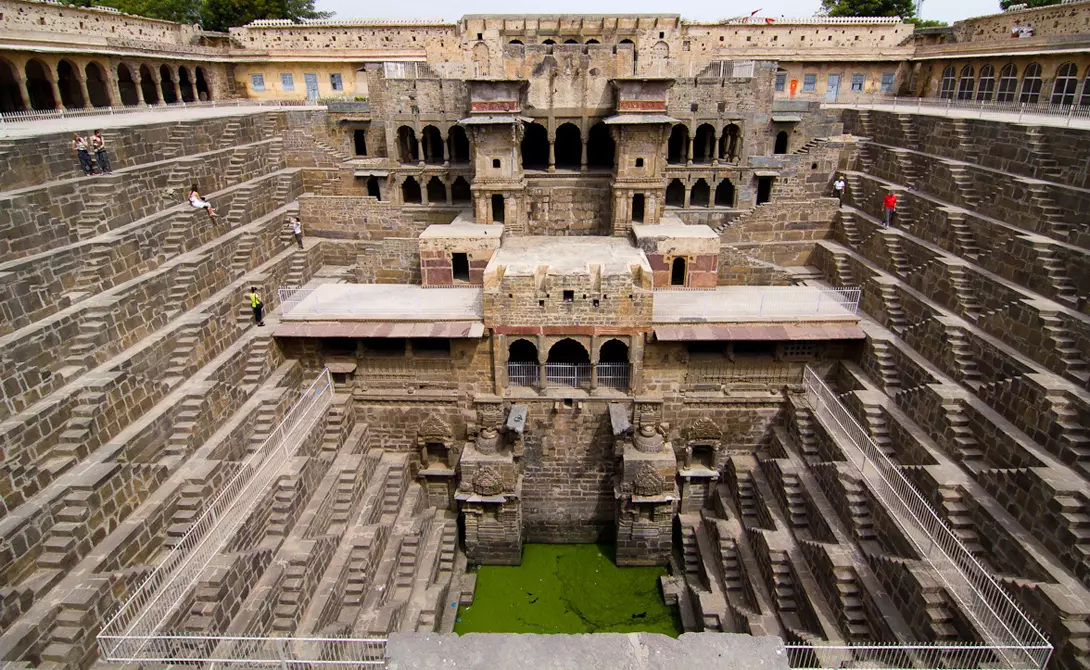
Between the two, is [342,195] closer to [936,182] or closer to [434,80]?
[434,80]

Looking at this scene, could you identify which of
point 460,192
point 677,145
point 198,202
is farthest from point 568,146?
point 198,202

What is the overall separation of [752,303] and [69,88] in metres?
40.9

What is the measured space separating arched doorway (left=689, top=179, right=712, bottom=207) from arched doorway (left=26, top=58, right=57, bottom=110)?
111ft

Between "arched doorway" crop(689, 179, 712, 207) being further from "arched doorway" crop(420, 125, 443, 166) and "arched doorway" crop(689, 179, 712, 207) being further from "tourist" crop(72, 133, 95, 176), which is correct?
"tourist" crop(72, 133, 95, 176)

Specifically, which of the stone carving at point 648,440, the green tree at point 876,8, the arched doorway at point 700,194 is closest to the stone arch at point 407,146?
the arched doorway at point 700,194

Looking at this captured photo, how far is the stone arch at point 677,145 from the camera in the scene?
94.0ft

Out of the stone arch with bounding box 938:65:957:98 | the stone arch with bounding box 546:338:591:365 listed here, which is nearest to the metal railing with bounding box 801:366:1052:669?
the stone arch with bounding box 546:338:591:365

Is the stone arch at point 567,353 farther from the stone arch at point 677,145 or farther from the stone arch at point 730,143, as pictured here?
the stone arch at point 730,143

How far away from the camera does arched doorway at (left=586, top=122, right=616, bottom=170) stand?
30500mm

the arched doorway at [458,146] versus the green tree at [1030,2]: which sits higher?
the green tree at [1030,2]

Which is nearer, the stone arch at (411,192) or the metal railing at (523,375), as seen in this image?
the metal railing at (523,375)

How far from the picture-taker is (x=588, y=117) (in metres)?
27.4

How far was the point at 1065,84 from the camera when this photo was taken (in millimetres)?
28984

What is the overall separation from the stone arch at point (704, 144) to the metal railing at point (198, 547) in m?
21.2
